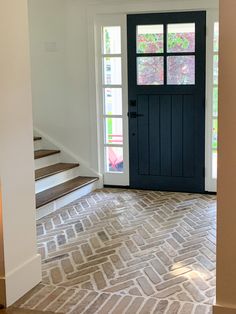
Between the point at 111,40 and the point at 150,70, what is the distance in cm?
64

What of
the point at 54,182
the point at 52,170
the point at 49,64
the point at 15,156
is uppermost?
the point at 49,64

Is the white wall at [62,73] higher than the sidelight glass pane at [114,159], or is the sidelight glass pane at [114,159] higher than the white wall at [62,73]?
the white wall at [62,73]

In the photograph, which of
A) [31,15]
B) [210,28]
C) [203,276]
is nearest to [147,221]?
[203,276]

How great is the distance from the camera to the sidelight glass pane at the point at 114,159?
6023 mm

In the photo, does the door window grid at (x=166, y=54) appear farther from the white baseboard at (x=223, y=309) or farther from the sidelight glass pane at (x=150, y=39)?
the white baseboard at (x=223, y=309)

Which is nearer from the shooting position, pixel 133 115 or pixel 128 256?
pixel 128 256

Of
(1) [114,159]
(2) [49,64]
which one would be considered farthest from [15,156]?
(2) [49,64]

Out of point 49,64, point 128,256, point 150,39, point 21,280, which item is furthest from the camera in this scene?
point 49,64

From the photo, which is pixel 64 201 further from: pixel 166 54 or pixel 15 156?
pixel 15 156

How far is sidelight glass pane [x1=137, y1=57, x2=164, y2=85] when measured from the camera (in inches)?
221

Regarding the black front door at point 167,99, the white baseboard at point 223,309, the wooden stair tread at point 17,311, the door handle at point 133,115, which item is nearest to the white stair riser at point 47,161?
the black front door at point 167,99

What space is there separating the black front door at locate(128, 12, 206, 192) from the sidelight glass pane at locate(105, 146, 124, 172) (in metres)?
0.16

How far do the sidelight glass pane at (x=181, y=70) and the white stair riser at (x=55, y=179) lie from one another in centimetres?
172

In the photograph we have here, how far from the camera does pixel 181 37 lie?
550 centimetres
